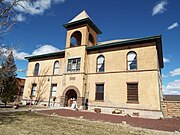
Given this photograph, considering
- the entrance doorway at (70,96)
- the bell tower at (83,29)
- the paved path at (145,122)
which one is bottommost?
the paved path at (145,122)

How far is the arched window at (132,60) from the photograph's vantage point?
16328 millimetres

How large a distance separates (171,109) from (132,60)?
762cm

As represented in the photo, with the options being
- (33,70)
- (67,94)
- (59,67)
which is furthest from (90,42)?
(33,70)

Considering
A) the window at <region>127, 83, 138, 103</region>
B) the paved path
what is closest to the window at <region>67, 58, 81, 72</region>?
the window at <region>127, 83, 138, 103</region>

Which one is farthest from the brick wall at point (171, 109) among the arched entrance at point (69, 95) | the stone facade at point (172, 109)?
the arched entrance at point (69, 95)

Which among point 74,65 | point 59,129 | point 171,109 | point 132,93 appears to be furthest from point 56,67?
point 171,109

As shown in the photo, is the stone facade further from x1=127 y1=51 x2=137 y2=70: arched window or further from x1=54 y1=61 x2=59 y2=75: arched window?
x1=54 y1=61 x2=59 y2=75: arched window

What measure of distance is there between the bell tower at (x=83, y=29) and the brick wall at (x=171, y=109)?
516 inches

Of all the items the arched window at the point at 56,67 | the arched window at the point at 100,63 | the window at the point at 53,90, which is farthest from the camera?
the arched window at the point at 56,67

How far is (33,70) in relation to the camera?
24.8 metres

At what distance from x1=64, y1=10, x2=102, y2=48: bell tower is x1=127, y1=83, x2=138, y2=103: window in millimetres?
8682

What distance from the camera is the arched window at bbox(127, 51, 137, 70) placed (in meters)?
16.3

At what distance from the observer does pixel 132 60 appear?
16547mm

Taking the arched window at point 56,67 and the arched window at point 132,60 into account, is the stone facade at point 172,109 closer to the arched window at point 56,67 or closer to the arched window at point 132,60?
the arched window at point 132,60
